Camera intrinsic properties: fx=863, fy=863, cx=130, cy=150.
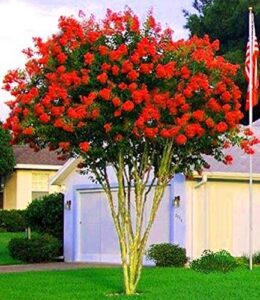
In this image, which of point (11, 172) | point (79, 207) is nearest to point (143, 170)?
point (79, 207)

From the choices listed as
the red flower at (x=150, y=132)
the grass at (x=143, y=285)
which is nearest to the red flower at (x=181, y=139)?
the red flower at (x=150, y=132)

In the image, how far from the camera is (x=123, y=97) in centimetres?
1539

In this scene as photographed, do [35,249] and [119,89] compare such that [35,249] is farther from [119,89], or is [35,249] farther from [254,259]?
[119,89]

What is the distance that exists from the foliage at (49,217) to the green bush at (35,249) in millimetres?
2042

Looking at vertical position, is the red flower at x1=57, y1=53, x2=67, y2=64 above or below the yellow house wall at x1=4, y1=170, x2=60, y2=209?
above

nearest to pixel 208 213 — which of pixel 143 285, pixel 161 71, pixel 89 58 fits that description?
pixel 143 285

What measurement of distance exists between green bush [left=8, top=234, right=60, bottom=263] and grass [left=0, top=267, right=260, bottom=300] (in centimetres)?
524

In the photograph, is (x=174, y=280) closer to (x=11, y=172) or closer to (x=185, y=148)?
(x=185, y=148)

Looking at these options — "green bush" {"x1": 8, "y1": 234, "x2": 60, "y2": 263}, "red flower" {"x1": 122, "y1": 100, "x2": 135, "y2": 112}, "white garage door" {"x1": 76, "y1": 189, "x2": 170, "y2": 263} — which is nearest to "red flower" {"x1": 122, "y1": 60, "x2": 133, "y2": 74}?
"red flower" {"x1": 122, "y1": 100, "x2": 135, "y2": 112}

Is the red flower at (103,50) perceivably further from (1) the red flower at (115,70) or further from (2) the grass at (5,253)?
(2) the grass at (5,253)

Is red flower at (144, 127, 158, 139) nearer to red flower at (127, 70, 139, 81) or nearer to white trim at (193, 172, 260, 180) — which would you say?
red flower at (127, 70, 139, 81)

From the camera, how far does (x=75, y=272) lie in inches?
858

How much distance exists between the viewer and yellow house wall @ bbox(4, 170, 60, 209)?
42.7 meters

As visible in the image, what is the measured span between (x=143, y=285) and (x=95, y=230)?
10114 mm
